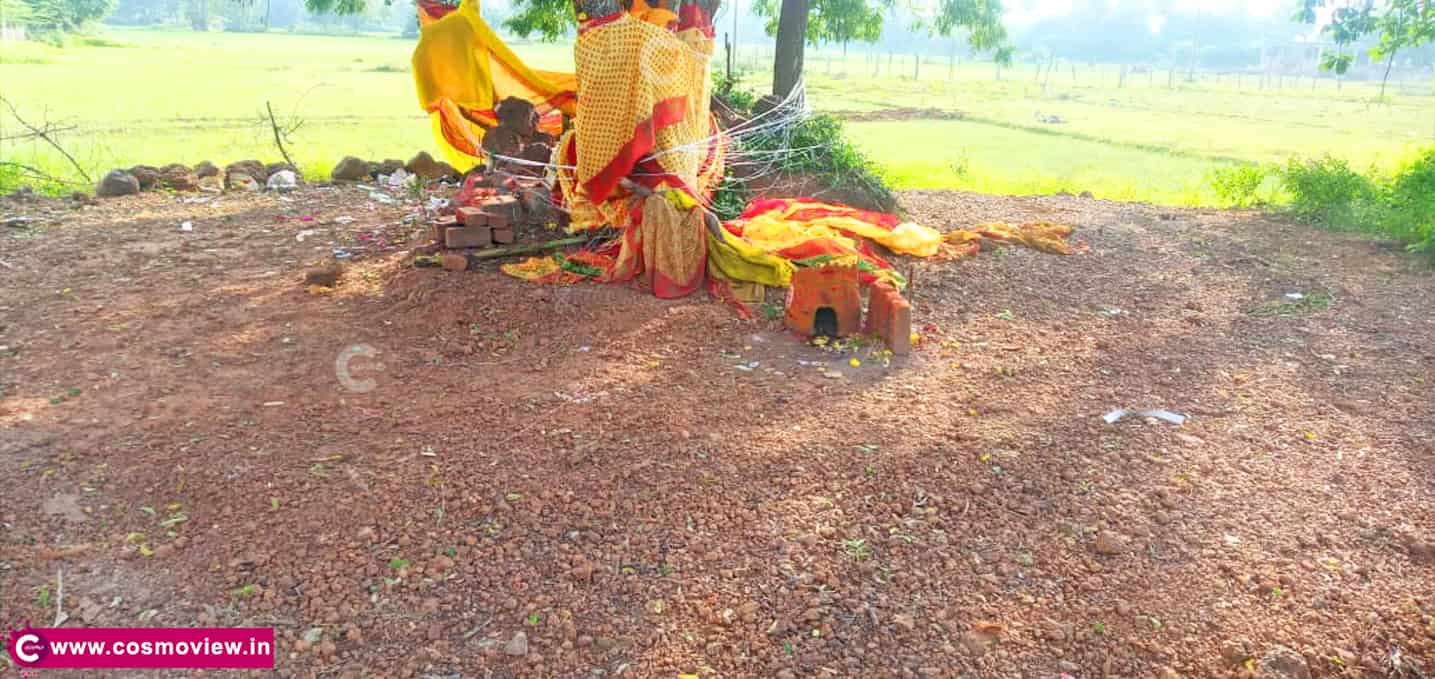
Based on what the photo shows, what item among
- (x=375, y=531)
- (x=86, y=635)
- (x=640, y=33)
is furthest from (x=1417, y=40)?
(x=86, y=635)

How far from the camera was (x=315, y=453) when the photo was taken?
318cm

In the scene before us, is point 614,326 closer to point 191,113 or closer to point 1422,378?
point 1422,378

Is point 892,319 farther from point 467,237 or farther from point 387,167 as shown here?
point 387,167

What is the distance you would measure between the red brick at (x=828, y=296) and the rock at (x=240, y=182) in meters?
5.46

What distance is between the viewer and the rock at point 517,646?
2.33 meters

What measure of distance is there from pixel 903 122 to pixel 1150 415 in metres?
15.5

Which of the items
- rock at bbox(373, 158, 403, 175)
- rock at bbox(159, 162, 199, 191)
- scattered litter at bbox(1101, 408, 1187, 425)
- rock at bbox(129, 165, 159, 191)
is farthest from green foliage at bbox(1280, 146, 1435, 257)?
rock at bbox(129, 165, 159, 191)

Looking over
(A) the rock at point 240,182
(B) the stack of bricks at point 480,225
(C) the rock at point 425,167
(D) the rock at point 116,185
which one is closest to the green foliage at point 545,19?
(C) the rock at point 425,167

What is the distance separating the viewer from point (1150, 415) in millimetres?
3768

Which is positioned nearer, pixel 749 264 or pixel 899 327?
pixel 899 327

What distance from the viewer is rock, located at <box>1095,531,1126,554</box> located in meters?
2.79

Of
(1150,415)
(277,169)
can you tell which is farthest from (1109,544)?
(277,169)

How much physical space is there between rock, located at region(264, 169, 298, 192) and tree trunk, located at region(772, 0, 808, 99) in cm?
419

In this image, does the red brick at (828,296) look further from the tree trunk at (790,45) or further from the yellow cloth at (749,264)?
the tree trunk at (790,45)
